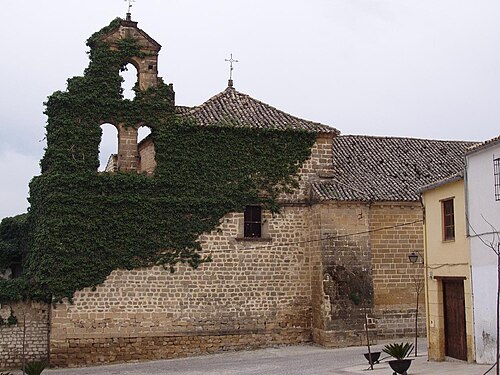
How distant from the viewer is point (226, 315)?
22.4 m

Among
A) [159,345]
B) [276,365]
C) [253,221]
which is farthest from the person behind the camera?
[253,221]

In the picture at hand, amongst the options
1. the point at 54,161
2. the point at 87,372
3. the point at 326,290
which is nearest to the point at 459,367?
the point at 326,290

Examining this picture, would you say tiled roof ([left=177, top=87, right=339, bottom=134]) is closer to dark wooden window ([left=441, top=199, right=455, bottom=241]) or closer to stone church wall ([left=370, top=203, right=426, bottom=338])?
stone church wall ([left=370, top=203, right=426, bottom=338])

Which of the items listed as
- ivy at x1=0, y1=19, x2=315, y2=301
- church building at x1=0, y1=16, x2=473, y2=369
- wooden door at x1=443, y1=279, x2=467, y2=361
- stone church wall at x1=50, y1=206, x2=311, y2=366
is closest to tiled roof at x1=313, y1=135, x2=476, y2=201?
church building at x1=0, y1=16, x2=473, y2=369

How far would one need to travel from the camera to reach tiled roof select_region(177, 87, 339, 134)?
23.3 meters

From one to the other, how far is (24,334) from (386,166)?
48.8ft

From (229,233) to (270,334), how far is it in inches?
151

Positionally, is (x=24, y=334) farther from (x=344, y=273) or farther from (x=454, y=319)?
(x=454, y=319)

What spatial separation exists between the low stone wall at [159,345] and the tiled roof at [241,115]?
7419 millimetres

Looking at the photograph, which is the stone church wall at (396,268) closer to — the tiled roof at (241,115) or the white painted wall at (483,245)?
the tiled roof at (241,115)

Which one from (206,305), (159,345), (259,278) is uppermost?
→ (259,278)

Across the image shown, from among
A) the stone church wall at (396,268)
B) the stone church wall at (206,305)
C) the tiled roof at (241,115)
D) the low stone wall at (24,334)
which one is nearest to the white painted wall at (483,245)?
the stone church wall at (396,268)

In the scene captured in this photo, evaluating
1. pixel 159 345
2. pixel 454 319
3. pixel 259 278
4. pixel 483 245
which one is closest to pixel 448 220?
pixel 483 245

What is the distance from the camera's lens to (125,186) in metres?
21.8
